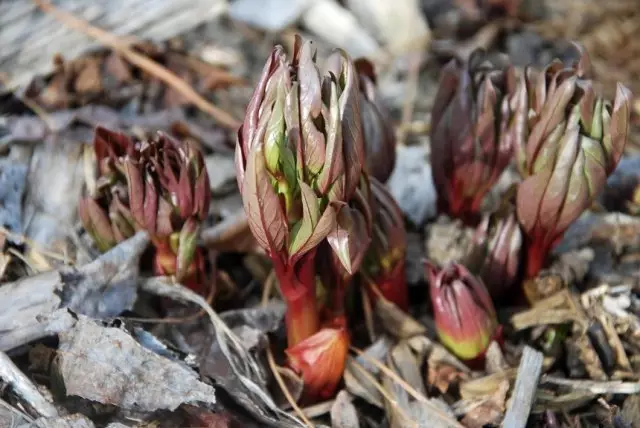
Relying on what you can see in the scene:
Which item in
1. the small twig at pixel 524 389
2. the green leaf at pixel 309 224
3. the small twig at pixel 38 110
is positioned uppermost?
the green leaf at pixel 309 224

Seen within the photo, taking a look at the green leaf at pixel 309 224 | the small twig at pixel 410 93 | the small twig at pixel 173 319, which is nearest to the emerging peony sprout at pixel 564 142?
the green leaf at pixel 309 224

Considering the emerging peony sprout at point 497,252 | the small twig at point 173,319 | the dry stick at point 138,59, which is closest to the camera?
the small twig at point 173,319

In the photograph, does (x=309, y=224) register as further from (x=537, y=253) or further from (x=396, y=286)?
(x=537, y=253)

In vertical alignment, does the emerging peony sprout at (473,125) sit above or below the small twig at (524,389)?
above

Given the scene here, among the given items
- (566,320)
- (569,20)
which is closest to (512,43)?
(569,20)

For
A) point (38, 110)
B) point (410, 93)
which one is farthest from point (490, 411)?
point (38, 110)

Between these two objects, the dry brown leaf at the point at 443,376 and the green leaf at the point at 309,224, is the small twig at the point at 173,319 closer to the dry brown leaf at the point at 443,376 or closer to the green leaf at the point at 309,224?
the green leaf at the point at 309,224
